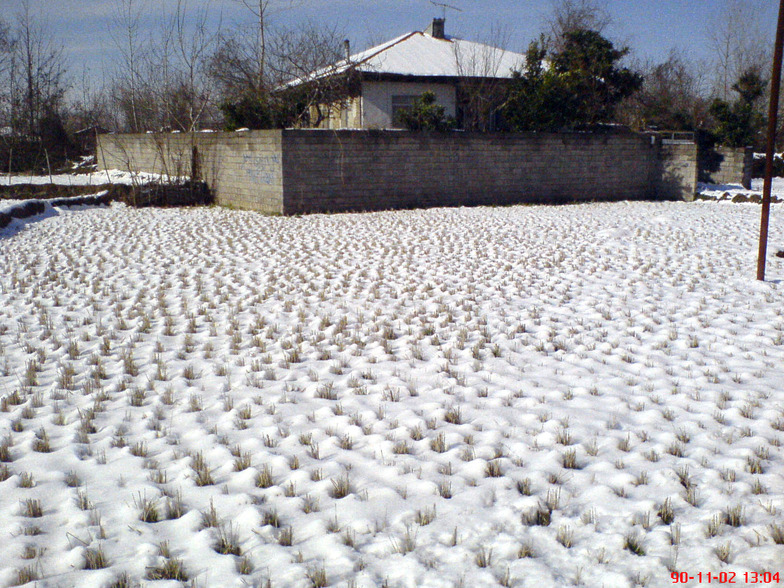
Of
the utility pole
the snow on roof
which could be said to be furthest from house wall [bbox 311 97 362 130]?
the utility pole

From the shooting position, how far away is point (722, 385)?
187 inches

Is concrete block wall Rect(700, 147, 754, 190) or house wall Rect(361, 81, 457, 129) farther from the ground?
house wall Rect(361, 81, 457, 129)

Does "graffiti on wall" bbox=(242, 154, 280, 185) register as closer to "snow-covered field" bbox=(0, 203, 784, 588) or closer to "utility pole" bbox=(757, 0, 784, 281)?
"snow-covered field" bbox=(0, 203, 784, 588)

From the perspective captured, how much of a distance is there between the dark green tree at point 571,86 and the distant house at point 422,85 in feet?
7.54

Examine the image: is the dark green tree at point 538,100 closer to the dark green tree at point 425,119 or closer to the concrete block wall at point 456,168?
the concrete block wall at point 456,168

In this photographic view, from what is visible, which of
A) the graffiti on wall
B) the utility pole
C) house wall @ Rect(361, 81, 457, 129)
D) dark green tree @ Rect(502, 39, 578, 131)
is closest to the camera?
the utility pole

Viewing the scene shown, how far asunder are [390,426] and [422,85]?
70.9ft

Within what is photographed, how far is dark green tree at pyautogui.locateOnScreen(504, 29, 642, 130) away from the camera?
19938 millimetres

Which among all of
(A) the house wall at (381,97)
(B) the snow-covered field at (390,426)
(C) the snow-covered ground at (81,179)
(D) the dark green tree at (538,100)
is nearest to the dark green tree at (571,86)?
(D) the dark green tree at (538,100)

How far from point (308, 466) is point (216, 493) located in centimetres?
51

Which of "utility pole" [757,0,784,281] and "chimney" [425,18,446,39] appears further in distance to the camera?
"chimney" [425,18,446,39]

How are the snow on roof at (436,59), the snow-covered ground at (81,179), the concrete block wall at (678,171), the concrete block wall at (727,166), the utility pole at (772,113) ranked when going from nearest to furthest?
the utility pole at (772,113) → the concrete block wall at (678,171) → the concrete block wall at (727,166) → the snow-covered ground at (81,179) → the snow on roof at (436,59)

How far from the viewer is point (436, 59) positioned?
2553 centimetres

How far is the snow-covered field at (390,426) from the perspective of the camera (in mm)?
2857
